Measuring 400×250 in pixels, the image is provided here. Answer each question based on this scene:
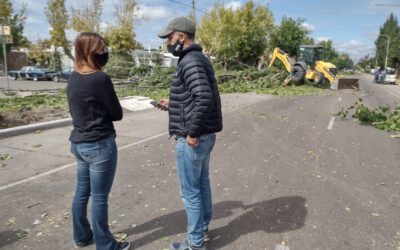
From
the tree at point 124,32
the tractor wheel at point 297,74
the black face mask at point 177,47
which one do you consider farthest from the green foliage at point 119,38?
the black face mask at point 177,47

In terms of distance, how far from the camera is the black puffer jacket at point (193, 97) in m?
3.08

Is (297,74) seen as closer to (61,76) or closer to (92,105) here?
(61,76)

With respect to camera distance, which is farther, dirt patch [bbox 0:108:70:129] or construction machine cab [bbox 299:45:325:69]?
construction machine cab [bbox 299:45:325:69]

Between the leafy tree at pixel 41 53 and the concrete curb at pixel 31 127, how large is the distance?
142ft

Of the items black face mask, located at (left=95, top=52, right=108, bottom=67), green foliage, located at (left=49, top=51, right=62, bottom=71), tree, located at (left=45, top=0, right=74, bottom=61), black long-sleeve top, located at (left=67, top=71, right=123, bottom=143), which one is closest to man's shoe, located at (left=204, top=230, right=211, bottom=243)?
black long-sleeve top, located at (left=67, top=71, right=123, bottom=143)

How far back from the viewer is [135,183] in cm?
565

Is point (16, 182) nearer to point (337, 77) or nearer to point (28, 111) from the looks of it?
point (28, 111)

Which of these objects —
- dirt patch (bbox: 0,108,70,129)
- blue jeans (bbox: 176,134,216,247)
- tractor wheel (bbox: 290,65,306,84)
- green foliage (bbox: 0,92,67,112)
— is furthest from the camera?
tractor wheel (bbox: 290,65,306,84)

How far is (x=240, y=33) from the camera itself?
37219mm

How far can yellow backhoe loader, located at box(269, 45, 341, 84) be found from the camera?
1029 inches

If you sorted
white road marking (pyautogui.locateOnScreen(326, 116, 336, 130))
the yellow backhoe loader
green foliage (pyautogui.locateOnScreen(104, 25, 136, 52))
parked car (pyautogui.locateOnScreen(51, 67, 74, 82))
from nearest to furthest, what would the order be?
white road marking (pyautogui.locateOnScreen(326, 116, 336, 130)) < the yellow backhoe loader < parked car (pyautogui.locateOnScreen(51, 67, 74, 82)) < green foliage (pyautogui.locateOnScreen(104, 25, 136, 52))

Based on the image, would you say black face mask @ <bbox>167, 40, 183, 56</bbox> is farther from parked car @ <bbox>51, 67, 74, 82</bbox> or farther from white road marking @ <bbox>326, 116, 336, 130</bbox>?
parked car @ <bbox>51, 67, 74, 82</bbox>

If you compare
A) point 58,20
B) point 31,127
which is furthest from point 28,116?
point 58,20

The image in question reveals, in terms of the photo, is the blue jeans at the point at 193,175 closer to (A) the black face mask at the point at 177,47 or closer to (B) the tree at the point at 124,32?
(A) the black face mask at the point at 177,47
